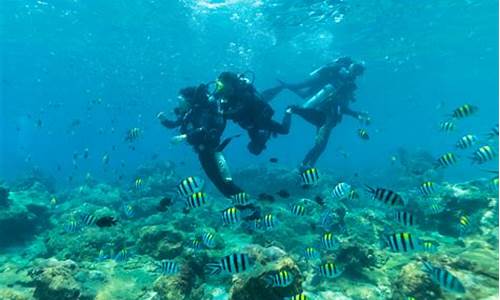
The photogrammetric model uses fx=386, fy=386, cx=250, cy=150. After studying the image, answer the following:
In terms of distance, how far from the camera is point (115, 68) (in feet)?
164

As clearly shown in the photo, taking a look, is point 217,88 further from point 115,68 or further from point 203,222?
point 115,68

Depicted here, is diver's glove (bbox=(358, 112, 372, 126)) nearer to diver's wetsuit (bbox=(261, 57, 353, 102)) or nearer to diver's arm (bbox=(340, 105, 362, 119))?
diver's arm (bbox=(340, 105, 362, 119))

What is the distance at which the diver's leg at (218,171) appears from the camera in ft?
33.9

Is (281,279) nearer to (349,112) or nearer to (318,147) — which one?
(318,147)

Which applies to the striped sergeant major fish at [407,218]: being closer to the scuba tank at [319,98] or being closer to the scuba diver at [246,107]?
the scuba diver at [246,107]

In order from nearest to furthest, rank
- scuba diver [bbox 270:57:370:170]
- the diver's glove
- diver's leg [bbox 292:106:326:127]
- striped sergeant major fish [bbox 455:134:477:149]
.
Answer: striped sergeant major fish [bbox 455:134:477:149] → the diver's glove → diver's leg [bbox 292:106:326:127] → scuba diver [bbox 270:57:370:170]

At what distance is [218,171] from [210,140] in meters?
0.87

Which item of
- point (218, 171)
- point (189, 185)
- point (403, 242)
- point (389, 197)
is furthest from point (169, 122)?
point (403, 242)

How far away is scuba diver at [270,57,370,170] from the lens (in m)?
14.5

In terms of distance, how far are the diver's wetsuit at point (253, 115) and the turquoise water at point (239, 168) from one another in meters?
2.04

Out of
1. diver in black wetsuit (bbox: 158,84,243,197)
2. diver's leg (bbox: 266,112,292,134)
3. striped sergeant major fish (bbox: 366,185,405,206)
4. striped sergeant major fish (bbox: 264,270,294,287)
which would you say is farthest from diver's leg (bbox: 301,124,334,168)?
striped sergeant major fish (bbox: 264,270,294,287)

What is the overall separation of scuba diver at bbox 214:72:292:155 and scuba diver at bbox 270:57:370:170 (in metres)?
2.45

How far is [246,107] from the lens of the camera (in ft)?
35.2

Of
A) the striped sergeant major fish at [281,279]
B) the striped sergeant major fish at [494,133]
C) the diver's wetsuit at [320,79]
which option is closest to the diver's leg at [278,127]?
the striped sergeant major fish at [494,133]
